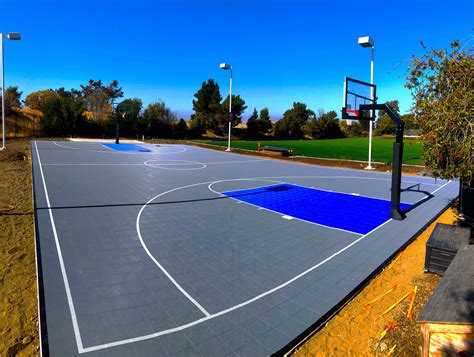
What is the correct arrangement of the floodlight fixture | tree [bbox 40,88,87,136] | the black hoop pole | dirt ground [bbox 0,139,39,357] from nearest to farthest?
dirt ground [bbox 0,139,39,357] → the black hoop pole → the floodlight fixture → tree [bbox 40,88,87,136]

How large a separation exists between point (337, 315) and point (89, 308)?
130 inches

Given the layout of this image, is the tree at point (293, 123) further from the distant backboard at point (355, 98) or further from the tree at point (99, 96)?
the distant backboard at point (355, 98)

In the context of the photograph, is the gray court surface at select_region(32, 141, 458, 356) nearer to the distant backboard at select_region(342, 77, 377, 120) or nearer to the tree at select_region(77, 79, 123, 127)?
the distant backboard at select_region(342, 77, 377, 120)

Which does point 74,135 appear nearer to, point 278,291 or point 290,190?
point 290,190

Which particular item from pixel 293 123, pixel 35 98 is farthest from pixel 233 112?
pixel 35 98

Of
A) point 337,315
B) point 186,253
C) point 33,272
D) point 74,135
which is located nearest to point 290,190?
point 186,253

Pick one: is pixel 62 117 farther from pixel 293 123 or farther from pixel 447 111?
pixel 447 111

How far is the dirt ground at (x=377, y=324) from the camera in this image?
11.8 ft

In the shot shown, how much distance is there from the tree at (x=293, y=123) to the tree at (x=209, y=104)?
40.6 ft

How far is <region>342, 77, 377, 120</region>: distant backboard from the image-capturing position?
1177 cm

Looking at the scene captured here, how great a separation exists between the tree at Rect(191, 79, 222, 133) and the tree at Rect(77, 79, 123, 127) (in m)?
15.5

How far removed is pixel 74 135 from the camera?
41156mm

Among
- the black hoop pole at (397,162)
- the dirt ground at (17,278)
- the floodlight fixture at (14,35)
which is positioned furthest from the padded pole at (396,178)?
the floodlight fixture at (14,35)

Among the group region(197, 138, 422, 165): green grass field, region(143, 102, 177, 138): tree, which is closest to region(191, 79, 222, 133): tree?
region(143, 102, 177, 138): tree
